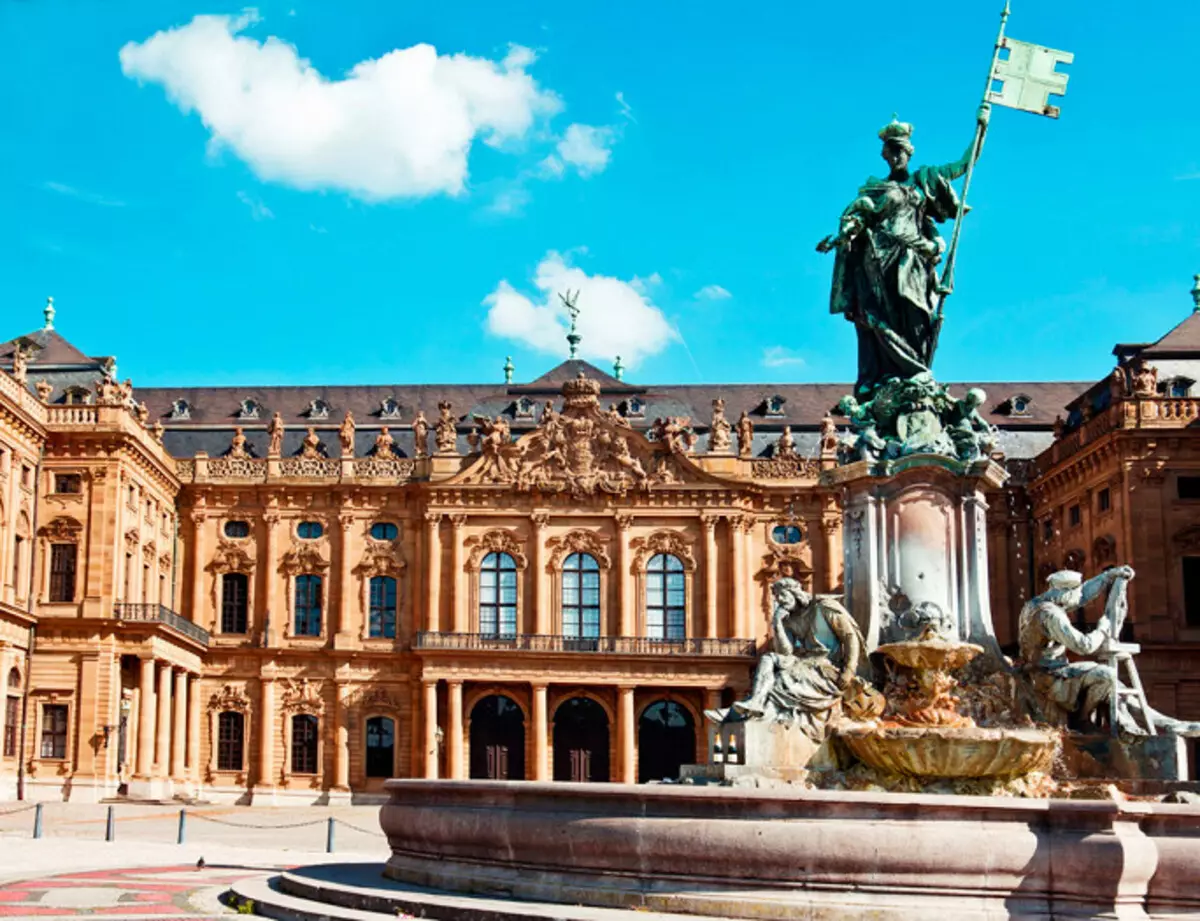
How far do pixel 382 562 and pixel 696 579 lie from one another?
40.5ft

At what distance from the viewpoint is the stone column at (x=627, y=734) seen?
194 feet

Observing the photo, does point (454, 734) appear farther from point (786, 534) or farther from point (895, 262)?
point (895, 262)

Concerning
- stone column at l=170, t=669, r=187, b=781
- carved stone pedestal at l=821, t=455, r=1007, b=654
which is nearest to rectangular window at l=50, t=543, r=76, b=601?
stone column at l=170, t=669, r=187, b=781

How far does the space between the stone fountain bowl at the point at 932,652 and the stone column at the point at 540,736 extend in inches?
1706

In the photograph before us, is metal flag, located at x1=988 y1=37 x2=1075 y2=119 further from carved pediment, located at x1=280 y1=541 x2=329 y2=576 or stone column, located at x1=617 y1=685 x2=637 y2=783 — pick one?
carved pediment, located at x1=280 y1=541 x2=329 y2=576

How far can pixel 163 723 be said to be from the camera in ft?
185

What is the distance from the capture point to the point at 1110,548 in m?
52.4

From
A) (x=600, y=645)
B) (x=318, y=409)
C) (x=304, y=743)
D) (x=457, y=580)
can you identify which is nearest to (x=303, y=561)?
(x=457, y=580)

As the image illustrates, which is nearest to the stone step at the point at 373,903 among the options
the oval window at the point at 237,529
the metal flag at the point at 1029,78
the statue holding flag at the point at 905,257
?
the statue holding flag at the point at 905,257

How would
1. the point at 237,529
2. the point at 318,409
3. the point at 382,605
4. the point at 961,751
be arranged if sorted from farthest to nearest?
the point at 318,409 → the point at 237,529 → the point at 382,605 → the point at 961,751

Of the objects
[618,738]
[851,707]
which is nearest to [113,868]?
[851,707]

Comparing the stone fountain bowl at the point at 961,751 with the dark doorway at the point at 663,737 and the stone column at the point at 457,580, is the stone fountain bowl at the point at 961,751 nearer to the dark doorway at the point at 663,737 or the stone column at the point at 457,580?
the dark doorway at the point at 663,737

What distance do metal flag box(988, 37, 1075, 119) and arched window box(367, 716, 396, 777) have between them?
46.5 metres

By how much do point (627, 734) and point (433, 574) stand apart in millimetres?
9782
